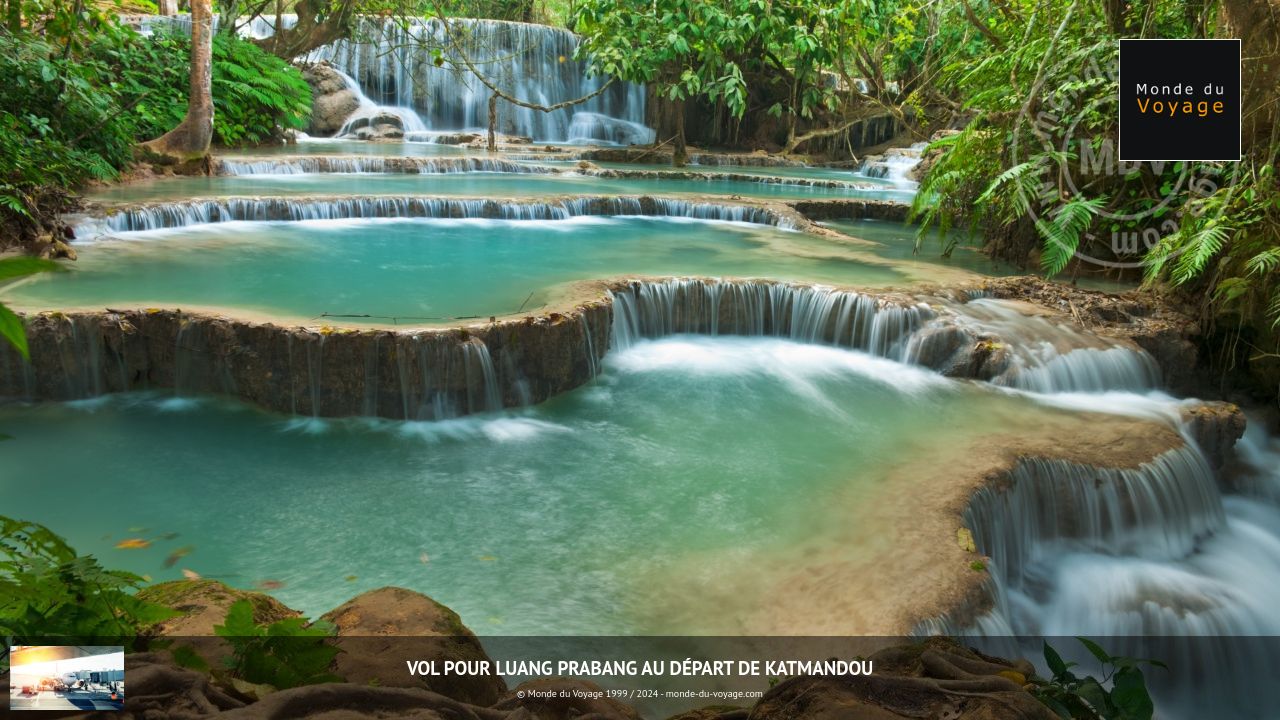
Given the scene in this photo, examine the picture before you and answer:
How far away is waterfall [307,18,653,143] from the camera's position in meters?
22.3

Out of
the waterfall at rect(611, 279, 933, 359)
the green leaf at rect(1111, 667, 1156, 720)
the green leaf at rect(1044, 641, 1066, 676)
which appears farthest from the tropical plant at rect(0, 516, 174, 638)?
the waterfall at rect(611, 279, 933, 359)

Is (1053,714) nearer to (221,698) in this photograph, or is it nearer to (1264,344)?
(221,698)

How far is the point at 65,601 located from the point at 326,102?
20848 millimetres

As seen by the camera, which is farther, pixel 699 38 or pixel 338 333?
pixel 699 38

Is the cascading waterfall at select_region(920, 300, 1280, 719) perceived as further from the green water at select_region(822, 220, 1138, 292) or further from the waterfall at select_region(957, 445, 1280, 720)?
the green water at select_region(822, 220, 1138, 292)

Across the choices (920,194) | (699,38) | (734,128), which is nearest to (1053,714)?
(920,194)

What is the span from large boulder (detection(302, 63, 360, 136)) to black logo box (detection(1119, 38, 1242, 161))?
710 inches

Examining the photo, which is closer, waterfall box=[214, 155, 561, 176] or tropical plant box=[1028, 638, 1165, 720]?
tropical plant box=[1028, 638, 1165, 720]

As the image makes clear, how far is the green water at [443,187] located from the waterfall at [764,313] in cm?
503

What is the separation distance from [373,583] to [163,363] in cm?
292

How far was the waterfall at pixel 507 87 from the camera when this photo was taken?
2228cm

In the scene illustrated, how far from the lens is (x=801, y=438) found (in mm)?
5746

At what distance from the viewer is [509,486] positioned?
5.01 meters

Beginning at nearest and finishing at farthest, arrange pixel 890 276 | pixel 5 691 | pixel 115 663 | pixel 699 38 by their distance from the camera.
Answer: pixel 5 691, pixel 115 663, pixel 890 276, pixel 699 38
